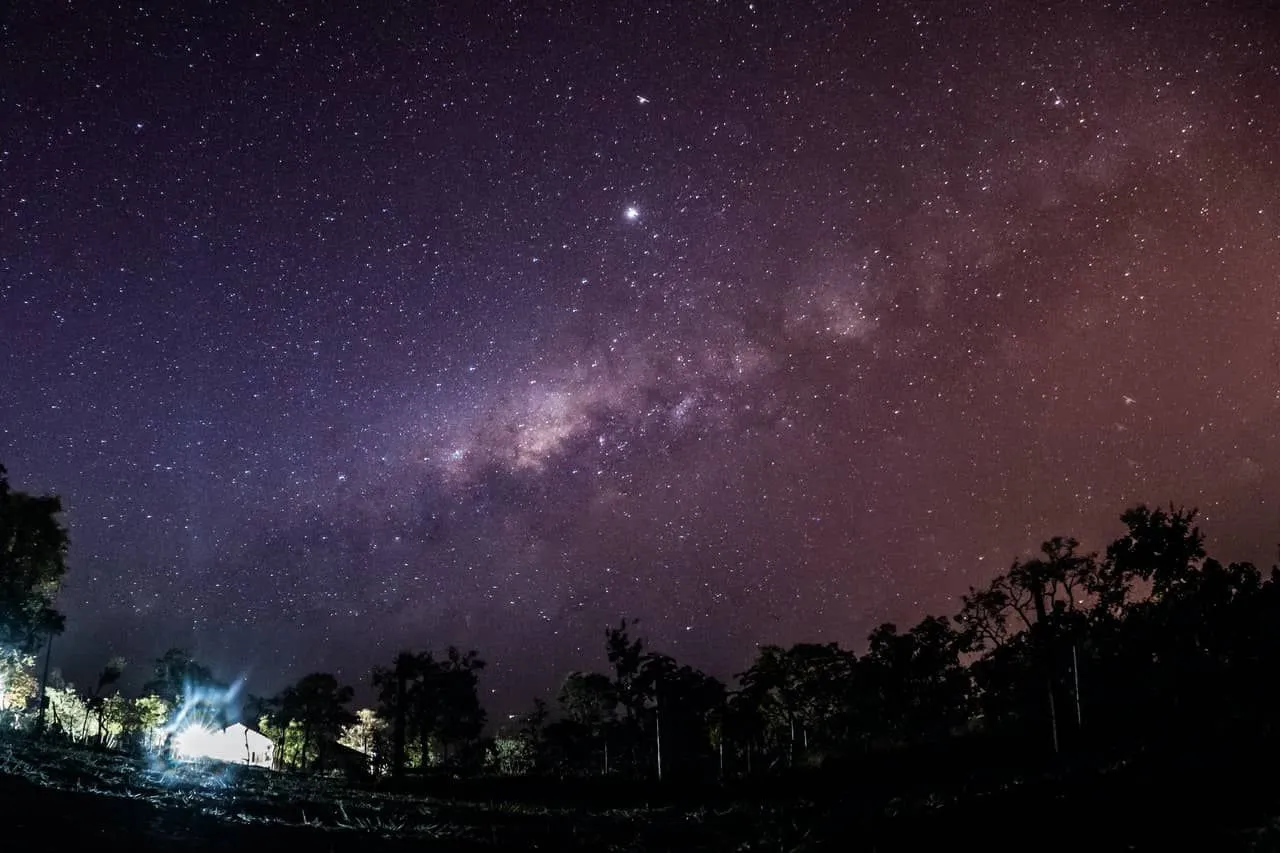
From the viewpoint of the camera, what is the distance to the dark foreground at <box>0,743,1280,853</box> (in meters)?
16.7

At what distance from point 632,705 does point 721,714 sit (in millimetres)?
20156

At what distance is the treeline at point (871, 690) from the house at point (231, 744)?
2345mm

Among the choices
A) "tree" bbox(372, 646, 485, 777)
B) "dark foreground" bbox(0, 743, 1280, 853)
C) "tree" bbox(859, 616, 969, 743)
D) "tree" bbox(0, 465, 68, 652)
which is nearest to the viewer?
"dark foreground" bbox(0, 743, 1280, 853)

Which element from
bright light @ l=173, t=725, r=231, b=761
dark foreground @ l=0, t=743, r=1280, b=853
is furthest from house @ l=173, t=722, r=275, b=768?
dark foreground @ l=0, t=743, r=1280, b=853

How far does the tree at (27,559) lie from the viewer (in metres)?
43.6

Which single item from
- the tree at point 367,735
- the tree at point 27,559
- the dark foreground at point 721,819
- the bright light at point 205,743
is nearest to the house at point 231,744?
the bright light at point 205,743

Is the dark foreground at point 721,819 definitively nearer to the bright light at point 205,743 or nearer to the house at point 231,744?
the bright light at point 205,743

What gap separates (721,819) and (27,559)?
42.0 m

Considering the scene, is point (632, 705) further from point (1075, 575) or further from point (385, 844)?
point (385, 844)

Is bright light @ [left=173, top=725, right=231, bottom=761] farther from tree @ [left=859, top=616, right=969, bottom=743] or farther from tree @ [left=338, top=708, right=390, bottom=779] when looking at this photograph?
tree @ [left=859, top=616, right=969, bottom=743]

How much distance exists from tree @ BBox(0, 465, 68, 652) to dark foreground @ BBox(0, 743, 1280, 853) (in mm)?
18571

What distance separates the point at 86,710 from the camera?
79.1 m

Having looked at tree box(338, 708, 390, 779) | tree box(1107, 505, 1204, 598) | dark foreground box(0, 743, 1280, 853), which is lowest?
tree box(338, 708, 390, 779)

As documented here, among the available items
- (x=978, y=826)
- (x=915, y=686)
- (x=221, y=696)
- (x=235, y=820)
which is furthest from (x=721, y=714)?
(x=221, y=696)
